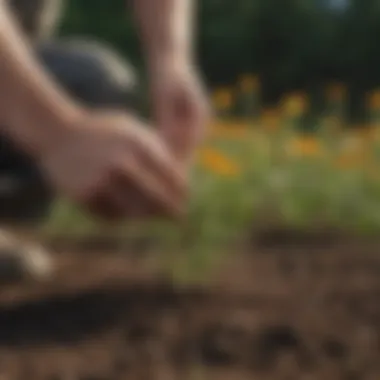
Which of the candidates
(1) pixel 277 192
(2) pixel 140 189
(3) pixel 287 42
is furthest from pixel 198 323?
(3) pixel 287 42

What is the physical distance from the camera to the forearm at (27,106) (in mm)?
971

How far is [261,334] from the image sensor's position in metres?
1.70

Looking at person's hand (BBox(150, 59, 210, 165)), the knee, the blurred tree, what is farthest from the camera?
the blurred tree

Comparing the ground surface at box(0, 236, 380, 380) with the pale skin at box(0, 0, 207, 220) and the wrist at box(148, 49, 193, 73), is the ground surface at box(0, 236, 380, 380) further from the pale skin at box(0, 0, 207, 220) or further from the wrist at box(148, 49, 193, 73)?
the pale skin at box(0, 0, 207, 220)

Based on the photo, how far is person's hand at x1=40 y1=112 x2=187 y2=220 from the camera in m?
0.95

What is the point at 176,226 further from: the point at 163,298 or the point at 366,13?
the point at 366,13

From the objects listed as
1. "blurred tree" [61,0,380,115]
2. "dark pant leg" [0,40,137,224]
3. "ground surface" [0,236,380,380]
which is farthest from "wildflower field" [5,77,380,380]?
"blurred tree" [61,0,380,115]

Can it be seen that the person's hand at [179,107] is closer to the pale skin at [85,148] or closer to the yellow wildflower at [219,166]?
the pale skin at [85,148]

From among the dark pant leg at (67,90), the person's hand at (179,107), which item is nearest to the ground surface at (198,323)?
the dark pant leg at (67,90)

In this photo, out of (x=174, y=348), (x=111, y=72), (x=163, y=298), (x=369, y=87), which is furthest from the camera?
(x=369, y=87)

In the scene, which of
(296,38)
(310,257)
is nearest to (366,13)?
(296,38)

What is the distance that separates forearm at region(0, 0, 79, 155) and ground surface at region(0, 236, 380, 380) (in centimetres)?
58

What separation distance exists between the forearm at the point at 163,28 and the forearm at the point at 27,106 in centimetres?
82

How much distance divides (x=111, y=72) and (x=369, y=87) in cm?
461
